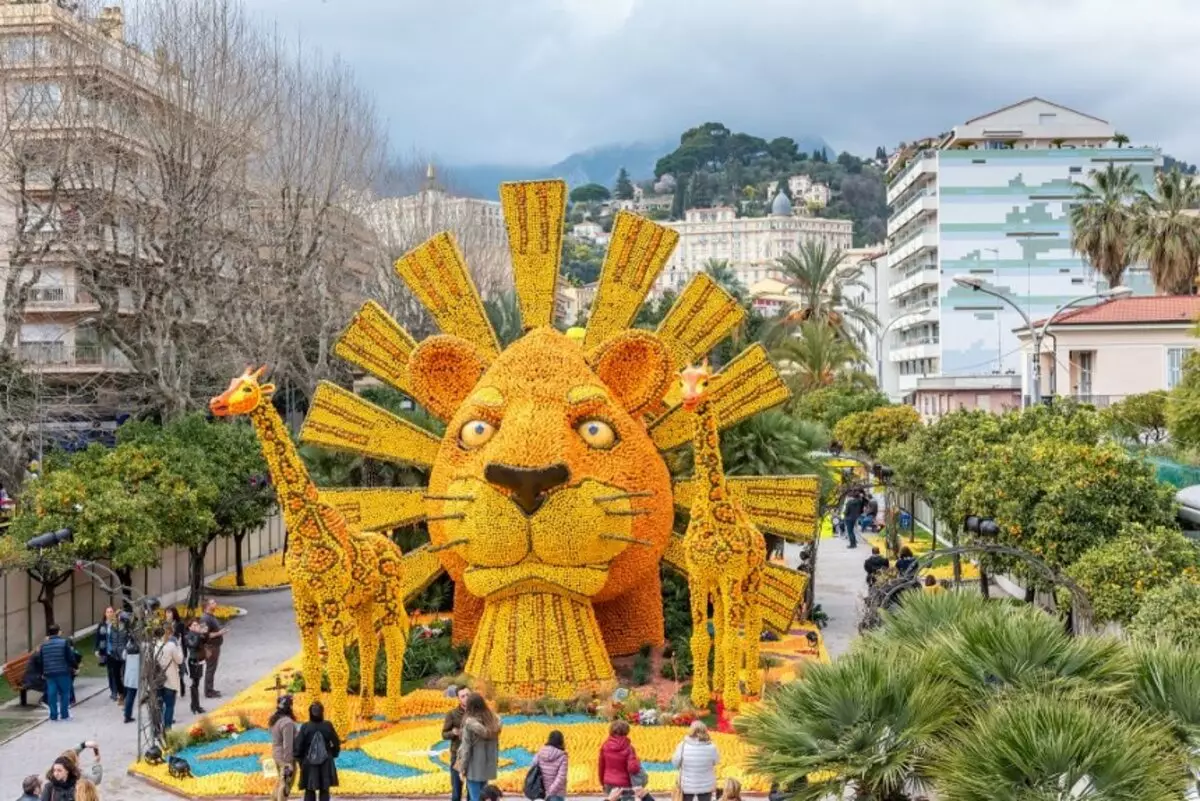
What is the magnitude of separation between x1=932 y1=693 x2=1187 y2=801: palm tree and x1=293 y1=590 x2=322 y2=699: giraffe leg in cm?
850

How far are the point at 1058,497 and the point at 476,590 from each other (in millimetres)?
8089

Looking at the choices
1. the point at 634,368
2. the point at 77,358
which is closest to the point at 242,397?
the point at 634,368

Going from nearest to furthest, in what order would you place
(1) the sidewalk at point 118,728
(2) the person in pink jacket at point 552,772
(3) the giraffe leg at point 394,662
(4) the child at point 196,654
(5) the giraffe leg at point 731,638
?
(2) the person in pink jacket at point 552,772
(1) the sidewalk at point 118,728
(5) the giraffe leg at point 731,638
(3) the giraffe leg at point 394,662
(4) the child at point 196,654

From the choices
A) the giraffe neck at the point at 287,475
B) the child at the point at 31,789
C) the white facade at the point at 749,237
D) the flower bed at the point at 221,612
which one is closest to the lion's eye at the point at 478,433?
the giraffe neck at the point at 287,475

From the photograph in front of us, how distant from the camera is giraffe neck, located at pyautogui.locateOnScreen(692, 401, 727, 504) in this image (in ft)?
48.9

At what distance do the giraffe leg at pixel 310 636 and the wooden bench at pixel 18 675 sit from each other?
16.0 ft

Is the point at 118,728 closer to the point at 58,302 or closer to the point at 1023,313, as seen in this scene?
the point at 1023,313

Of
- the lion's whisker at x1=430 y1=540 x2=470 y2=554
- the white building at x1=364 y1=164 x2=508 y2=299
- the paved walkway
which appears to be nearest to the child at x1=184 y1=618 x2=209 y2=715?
the lion's whisker at x1=430 y1=540 x2=470 y2=554

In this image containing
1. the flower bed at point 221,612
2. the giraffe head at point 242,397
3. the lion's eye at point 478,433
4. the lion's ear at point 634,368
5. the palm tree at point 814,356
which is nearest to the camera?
the giraffe head at point 242,397

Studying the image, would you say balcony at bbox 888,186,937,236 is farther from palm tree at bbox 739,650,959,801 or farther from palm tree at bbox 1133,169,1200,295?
palm tree at bbox 739,650,959,801

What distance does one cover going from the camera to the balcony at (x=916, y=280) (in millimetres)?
57562

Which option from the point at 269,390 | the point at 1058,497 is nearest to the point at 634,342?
the point at 269,390

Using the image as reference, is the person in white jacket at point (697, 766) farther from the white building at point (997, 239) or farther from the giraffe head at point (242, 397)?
the white building at point (997, 239)

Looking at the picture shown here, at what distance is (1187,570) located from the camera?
14727mm
